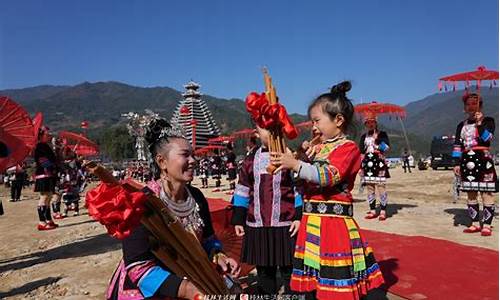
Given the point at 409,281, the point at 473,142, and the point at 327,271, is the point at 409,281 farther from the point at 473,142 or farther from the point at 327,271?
the point at 473,142

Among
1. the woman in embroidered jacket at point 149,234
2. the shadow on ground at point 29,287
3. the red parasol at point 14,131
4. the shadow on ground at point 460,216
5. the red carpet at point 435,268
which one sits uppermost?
the red parasol at point 14,131

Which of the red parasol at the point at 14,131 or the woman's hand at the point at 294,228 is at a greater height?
the red parasol at the point at 14,131

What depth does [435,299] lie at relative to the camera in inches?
136

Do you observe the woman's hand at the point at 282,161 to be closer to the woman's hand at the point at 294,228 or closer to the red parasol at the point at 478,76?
the woman's hand at the point at 294,228

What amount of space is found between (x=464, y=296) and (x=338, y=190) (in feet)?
6.55

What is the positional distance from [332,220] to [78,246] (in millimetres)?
5566

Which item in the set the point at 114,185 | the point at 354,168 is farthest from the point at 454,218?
the point at 114,185

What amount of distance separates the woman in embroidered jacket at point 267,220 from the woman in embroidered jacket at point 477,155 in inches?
149

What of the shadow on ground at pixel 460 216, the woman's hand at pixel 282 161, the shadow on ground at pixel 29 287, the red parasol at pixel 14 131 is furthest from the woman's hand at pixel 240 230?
the shadow on ground at pixel 460 216

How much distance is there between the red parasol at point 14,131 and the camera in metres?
5.61

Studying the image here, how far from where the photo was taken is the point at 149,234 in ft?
6.13

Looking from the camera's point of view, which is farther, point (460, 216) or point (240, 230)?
point (460, 216)

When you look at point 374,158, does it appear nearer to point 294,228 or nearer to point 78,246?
point 294,228

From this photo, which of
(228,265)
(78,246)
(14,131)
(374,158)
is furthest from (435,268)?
(14,131)
